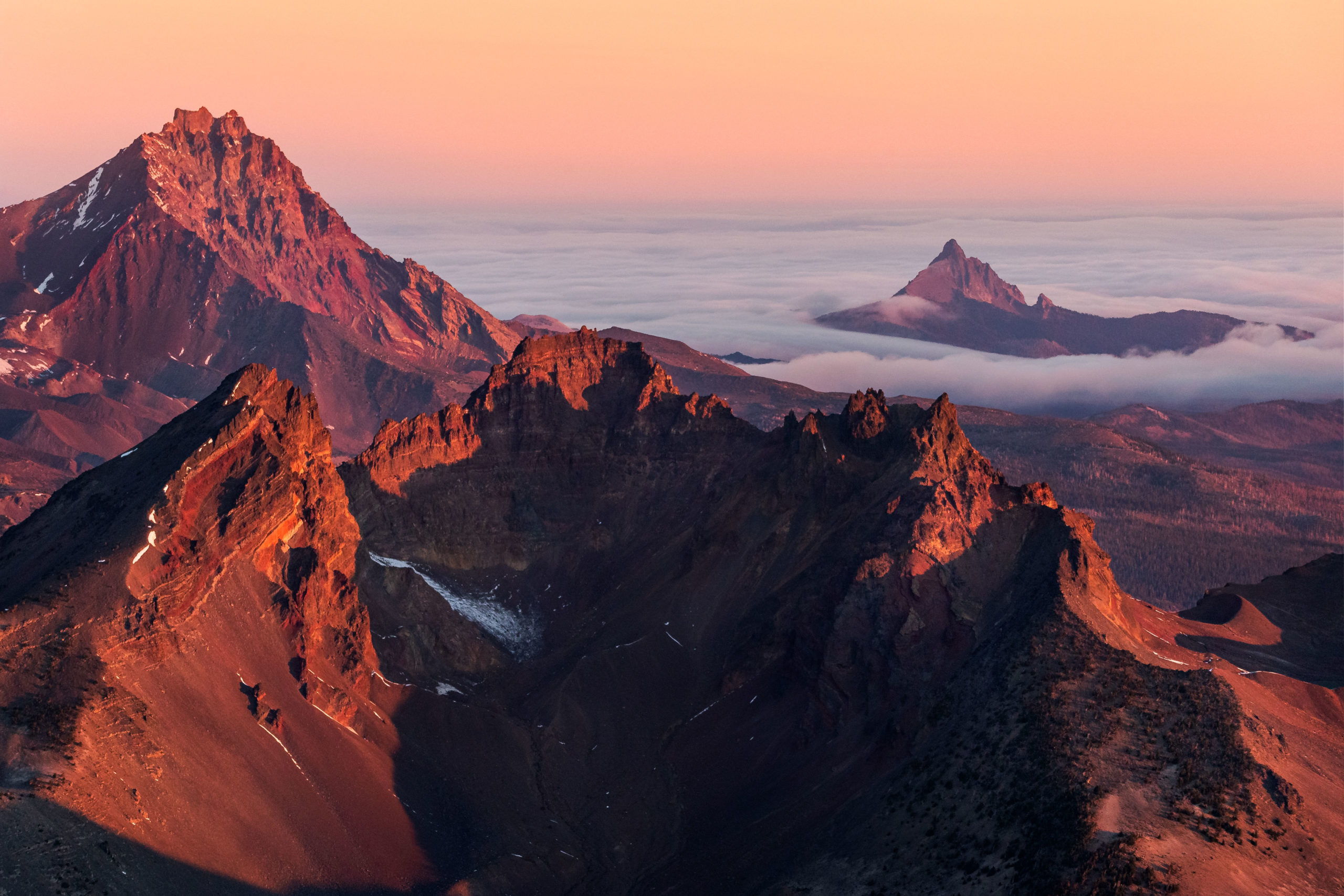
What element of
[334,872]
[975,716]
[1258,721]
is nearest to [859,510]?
[975,716]

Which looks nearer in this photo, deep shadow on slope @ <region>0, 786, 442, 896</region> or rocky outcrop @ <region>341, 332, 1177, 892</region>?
deep shadow on slope @ <region>0, 786, 442, 896</region>

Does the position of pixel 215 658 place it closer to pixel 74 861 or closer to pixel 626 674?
pixel 74 861

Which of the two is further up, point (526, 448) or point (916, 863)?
point (526, 448)

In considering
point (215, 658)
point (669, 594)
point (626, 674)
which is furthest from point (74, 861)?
point (669, 594)

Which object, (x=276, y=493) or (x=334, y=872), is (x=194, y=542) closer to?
(x=276, y=493)

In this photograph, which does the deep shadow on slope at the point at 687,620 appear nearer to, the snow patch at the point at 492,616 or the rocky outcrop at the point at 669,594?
the rocky outcrop at the point at 669,594

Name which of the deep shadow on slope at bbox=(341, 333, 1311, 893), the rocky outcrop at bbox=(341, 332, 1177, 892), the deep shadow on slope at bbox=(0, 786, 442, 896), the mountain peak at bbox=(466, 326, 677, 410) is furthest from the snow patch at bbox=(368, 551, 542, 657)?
the deep shadow on slope at bbox=(0, 786, 442, 896)

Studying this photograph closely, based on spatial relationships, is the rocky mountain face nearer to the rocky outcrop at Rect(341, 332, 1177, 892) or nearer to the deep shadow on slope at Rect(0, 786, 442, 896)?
the deep shadow on slope at Rect(0, 786, 442, 896)
